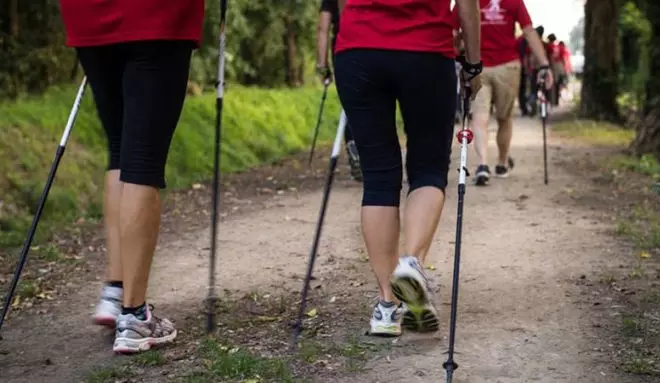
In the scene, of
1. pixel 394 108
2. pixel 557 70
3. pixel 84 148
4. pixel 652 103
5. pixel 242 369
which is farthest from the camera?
pixel 557 70

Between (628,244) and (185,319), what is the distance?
3226mm

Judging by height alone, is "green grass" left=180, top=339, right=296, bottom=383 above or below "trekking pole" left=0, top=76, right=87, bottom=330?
below

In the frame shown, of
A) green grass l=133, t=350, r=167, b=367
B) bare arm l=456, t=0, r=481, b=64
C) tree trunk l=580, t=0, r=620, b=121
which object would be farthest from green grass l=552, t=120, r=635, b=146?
green grass l=133, t=350, r=167, b=367

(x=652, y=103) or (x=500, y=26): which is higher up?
(x=500, y=26)

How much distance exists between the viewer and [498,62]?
10.2 meters

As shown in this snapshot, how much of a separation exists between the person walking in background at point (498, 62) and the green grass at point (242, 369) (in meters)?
6.07

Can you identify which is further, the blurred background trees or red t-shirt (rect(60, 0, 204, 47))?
the blurred background trees

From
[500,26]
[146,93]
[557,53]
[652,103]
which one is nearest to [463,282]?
[146,93]

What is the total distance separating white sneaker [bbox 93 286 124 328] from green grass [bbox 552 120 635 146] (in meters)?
11.5

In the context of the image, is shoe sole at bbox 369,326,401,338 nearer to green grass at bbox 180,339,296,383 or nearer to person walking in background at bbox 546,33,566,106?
green grass at bbox 180,339,296,383

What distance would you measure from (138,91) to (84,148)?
20.1ft

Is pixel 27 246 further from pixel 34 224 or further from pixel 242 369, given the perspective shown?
pixel 242 369

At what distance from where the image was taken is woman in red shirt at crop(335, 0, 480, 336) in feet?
14.7

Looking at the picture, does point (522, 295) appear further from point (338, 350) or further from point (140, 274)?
point (140, 274)
